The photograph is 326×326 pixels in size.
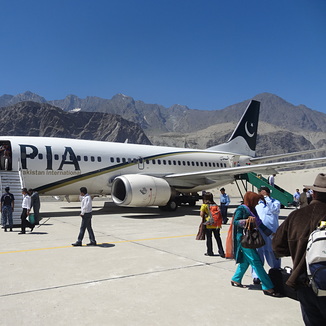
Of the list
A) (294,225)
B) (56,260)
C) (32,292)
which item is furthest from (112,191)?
(294,225)

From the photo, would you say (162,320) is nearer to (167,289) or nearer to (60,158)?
(167,289)

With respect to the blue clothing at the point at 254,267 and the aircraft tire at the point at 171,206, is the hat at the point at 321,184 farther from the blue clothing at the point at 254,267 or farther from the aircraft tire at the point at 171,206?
the aircraft tire at the point at 171,206

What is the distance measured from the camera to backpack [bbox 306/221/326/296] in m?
2.40

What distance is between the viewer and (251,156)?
25.3 metres

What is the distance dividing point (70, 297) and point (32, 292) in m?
0.61

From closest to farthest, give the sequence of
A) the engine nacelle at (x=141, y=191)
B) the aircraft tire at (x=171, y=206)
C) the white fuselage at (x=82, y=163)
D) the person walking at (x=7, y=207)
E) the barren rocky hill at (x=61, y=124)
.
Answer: the person walking at (x=7, y=207) → the white fuselage at (x=82, y=163) → the engine nacelle at (x=141, y=191) → the aircraft tire at (x=171, y=206) → the barren rocky hill at (x=61, y=124)

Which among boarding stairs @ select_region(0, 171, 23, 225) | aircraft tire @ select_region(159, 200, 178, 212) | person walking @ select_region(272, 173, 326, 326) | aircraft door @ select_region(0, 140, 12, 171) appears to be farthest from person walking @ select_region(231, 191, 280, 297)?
aircraft tire @ select_region(159, 200, 178, 212)

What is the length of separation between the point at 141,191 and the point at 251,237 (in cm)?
1026

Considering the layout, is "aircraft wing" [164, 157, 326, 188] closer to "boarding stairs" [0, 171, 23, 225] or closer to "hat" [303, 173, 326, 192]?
"boarding stairs" [0, 171, 23, 225]

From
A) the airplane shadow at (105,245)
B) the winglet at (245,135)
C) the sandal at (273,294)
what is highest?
the winglet at (245,135)

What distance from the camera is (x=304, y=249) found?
8.71ft

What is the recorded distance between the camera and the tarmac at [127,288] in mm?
4027

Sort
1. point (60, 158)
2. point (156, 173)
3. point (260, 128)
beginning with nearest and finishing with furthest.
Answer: point (60, 158) → point (156, 173) → point (260, 128)

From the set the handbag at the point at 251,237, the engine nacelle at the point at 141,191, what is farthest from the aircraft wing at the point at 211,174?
the handbag at the point at 251,237
